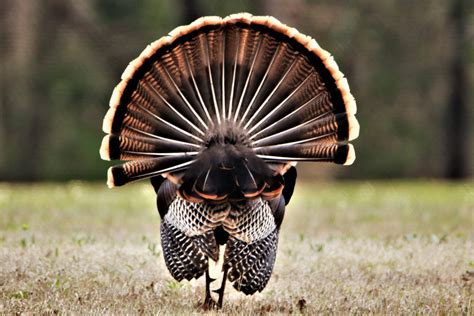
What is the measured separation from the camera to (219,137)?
6883 mm

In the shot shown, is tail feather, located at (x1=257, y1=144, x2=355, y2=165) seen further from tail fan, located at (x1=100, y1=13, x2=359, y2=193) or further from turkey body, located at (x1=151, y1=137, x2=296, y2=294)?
turkey body, located at (x1=151, y1=137, x2=296, y2=294)

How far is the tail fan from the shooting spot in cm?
684

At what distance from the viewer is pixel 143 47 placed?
25688mm

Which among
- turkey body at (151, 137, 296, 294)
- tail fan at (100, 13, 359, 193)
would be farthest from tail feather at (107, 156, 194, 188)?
turkey body at (151, 137, 296, 294)

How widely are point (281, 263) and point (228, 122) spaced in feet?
8.26

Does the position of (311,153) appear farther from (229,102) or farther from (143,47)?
(143,47)

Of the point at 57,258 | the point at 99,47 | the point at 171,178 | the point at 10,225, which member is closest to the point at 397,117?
the point at 99,47

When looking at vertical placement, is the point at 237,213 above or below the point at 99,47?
below

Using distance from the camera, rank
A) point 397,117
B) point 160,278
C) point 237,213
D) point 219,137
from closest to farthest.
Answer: point 237,213, point 219,137, point 160,278, point 397,117

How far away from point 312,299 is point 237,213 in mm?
1337

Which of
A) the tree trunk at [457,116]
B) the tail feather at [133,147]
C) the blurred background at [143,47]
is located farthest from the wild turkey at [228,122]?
the tree trunk at [457,116]

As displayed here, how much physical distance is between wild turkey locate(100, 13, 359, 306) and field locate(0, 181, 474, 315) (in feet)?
2.13

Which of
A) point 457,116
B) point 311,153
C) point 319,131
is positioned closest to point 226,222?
point 311,153

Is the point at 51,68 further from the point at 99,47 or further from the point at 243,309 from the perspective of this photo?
the point at 243,309
